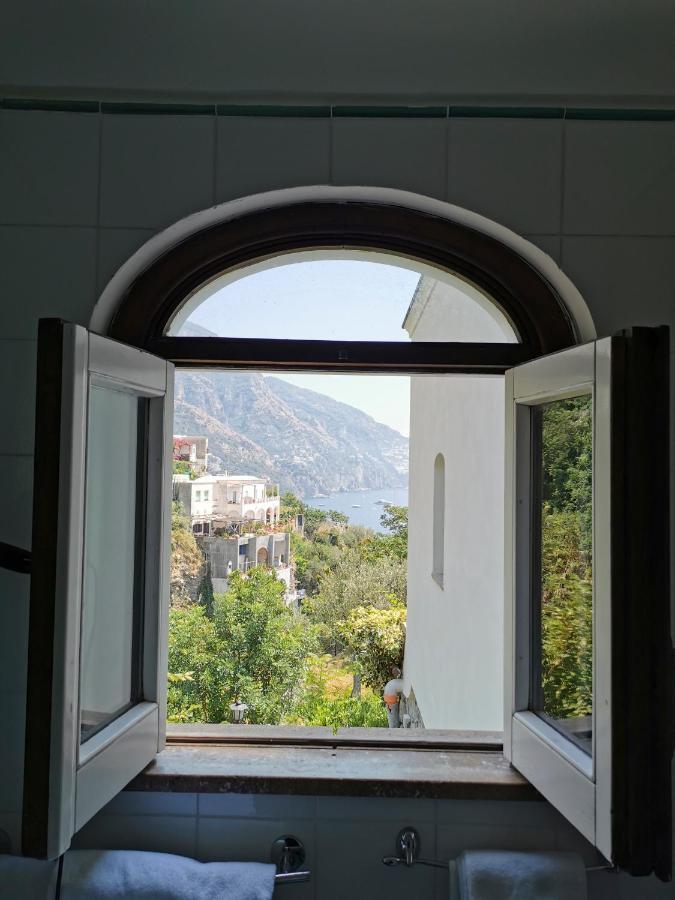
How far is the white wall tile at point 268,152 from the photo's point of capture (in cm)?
144

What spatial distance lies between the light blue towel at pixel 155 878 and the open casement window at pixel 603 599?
0.57 meters

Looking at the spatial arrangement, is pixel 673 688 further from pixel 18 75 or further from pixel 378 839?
Answer: pixel 18 75

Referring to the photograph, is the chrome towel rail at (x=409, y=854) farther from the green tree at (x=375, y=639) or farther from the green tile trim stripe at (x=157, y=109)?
the green tree at (x=375, y=639)

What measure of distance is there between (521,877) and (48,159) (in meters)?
1.70

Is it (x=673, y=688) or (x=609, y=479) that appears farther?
(x=673, y=688)

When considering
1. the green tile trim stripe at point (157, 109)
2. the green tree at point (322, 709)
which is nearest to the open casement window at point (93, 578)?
the green tile trim stripe at point (157, 109)

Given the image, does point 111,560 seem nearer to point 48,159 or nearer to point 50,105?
point 48,159

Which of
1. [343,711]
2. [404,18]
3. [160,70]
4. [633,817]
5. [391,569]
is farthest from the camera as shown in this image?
[391,569]

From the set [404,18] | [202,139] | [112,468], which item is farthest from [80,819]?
[404,18]

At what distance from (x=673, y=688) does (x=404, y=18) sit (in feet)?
4.53

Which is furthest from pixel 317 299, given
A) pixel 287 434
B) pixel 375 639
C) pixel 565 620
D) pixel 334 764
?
pixel 375 639

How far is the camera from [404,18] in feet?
4.32

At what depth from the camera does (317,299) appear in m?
1.85

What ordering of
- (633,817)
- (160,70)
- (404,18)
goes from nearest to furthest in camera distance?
1. (633,817)
2. (404,18)
3. (160,70)
